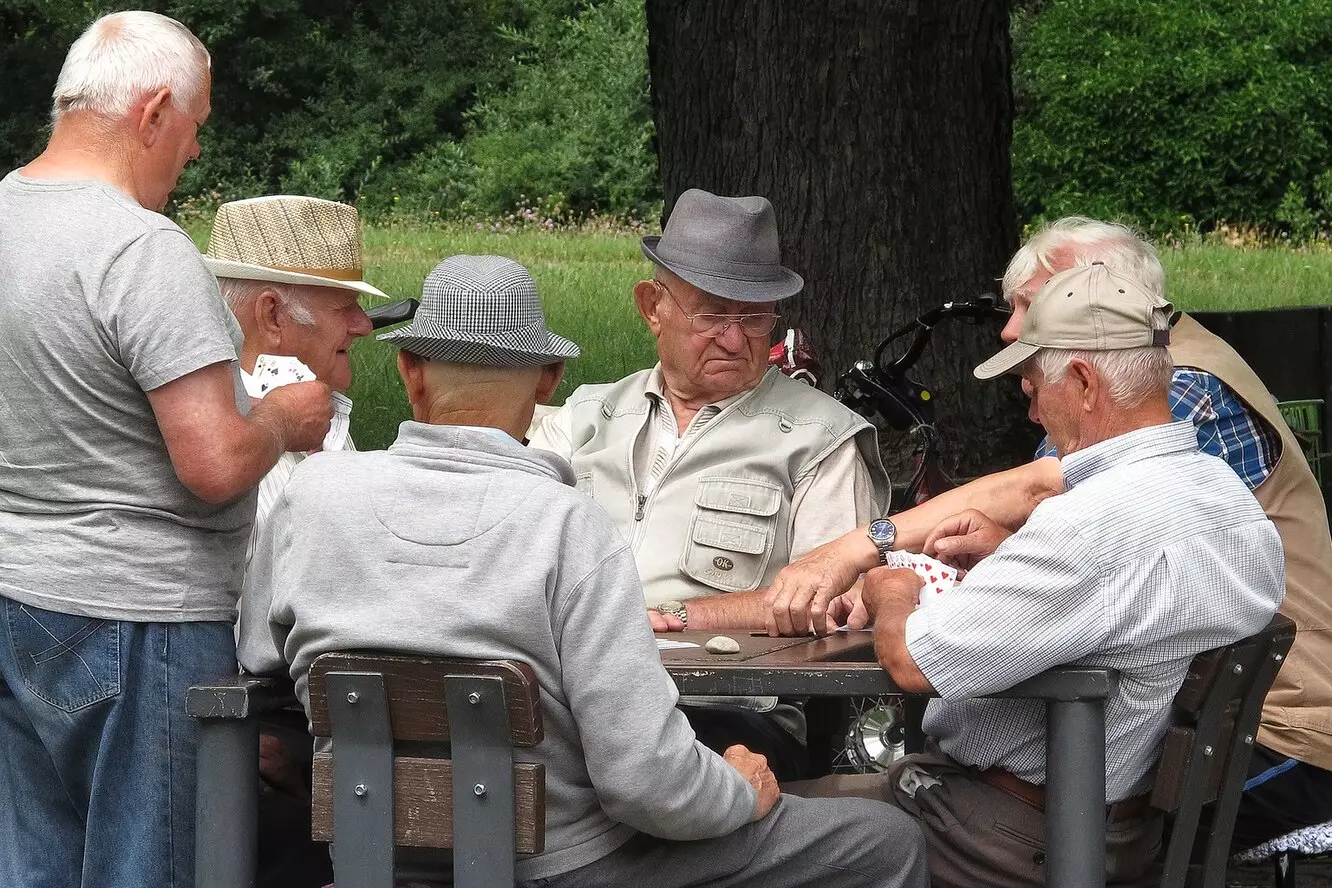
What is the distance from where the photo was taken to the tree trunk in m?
5.78

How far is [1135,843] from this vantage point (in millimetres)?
3100

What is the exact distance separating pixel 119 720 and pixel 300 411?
0.63 metres

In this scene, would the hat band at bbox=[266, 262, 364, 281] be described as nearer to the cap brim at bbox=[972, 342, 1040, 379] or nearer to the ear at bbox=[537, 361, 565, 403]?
the ear at bbox=[537, 361, 565, 403]

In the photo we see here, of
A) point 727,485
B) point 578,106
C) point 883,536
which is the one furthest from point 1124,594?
point 578,106

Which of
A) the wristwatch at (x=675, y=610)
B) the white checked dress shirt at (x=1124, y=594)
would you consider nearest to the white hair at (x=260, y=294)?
the wristwatch at (x=675, y=610)

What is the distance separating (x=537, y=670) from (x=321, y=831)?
432 mm

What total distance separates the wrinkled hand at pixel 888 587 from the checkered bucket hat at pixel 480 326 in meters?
0.73

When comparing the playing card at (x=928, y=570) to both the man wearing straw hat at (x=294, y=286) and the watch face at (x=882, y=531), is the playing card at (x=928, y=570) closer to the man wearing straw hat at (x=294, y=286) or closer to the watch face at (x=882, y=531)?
the watch face at (x=882, y=531)

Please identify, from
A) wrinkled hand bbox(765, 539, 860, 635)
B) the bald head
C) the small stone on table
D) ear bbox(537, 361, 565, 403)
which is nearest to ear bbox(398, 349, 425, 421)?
the bald head

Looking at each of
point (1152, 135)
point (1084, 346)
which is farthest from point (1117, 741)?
point (1152, 135)

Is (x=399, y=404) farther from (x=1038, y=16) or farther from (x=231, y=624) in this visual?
(x=1038, y=16)

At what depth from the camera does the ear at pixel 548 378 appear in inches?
113

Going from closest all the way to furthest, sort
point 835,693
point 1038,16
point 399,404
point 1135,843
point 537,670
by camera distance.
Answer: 1. point 537,670
2. point 835,693
3. point 1135,843
4. point 399,404
5. point 1038,16

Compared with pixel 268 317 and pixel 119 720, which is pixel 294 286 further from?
pixel 119 720
